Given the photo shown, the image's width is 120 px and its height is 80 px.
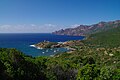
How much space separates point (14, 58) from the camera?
34.9 meters

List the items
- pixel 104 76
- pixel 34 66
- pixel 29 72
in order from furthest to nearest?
1. pixel 34 66
2. pixel 29 72
3. pixel 104 76

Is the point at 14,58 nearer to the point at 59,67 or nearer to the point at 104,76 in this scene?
the point at 59,67

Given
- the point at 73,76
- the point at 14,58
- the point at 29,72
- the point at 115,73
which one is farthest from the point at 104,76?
the point at 14,58

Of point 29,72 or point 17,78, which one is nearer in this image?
point 17,78

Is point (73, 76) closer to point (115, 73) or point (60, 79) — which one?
point (60, 79)

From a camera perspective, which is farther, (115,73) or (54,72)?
(54,72)

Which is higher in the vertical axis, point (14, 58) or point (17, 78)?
point (14, 58)

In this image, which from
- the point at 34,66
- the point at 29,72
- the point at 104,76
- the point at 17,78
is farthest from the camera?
the point at 34,66

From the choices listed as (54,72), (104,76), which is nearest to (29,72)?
(54,72)

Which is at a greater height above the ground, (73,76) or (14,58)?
(14,58)

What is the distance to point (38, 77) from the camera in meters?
35.1

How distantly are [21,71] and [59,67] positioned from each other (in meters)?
7.39

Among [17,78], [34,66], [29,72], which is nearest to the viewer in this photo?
[17,78]

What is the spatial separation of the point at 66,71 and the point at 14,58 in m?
8.45
